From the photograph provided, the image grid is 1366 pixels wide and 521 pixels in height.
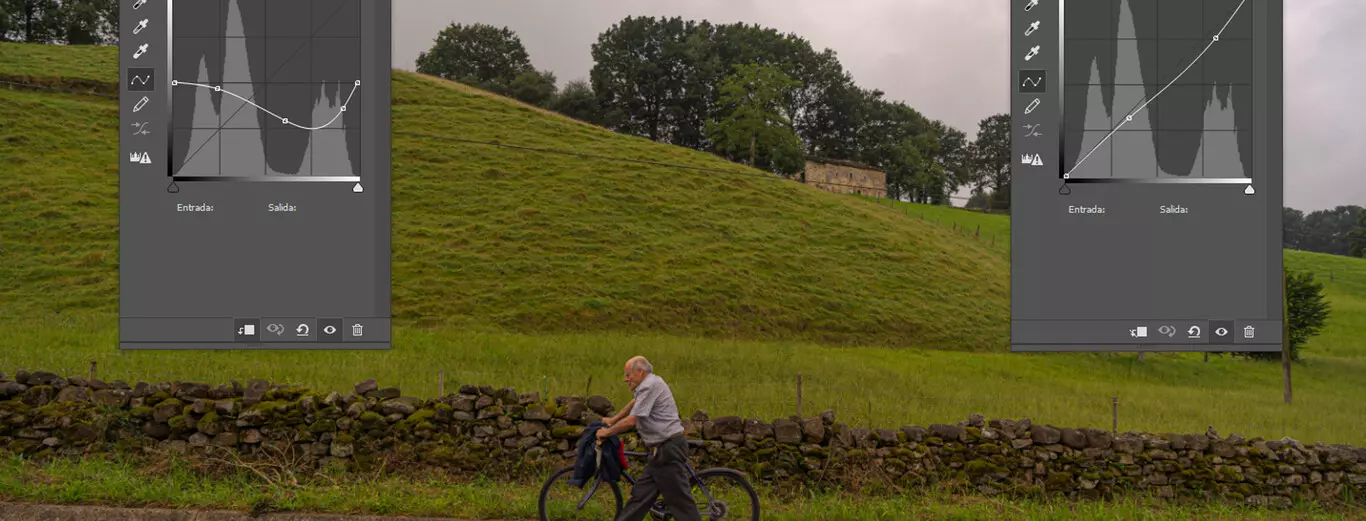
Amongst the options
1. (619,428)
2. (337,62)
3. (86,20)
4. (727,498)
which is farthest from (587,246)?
(86,20)

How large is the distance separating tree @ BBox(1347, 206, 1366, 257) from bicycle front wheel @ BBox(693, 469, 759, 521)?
108913mm

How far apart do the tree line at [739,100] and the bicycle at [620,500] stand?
60430 millimetres

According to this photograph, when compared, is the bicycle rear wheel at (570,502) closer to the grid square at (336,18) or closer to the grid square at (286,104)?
the grid square at (286,104)

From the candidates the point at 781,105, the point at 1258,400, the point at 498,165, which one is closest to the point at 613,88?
the point at 781,105

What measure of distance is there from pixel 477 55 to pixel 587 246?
60.0m

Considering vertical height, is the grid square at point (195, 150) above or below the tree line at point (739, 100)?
below

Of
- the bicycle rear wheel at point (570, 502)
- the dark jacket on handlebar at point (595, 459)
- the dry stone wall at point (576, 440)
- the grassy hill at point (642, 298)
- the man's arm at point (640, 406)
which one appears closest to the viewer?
the man's arm at point (640, 406)

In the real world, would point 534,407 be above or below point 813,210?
below

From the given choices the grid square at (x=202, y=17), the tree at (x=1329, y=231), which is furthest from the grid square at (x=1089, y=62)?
the tree at (x=1329, y=231)

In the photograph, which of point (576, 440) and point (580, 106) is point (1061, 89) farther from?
point (580, 106)

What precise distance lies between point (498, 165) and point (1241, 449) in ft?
116

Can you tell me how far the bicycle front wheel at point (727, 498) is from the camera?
754cm

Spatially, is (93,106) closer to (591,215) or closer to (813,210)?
(591,215)

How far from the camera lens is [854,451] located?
952cm
